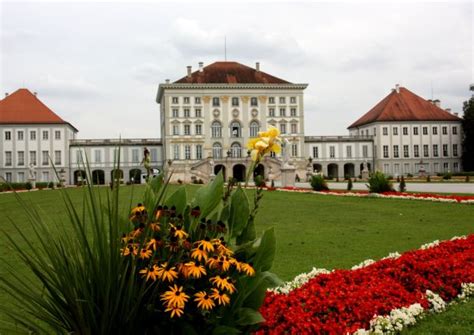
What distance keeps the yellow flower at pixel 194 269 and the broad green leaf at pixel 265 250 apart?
0.55m

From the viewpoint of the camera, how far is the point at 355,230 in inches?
400

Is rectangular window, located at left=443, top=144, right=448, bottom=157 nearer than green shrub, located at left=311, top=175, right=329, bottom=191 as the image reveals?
No

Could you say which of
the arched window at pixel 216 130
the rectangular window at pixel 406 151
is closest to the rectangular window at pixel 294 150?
the arched window at pixel 216 130

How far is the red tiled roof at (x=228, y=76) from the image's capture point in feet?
186

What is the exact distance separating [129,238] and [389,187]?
18.1 m

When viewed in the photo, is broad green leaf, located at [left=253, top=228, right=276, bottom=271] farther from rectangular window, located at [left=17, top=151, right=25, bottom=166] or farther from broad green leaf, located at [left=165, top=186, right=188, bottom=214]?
rectangular window, located at [left=17, top=151, right=25, bottom=166]

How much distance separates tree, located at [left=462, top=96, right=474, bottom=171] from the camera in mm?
56750

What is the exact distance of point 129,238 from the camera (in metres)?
2.64

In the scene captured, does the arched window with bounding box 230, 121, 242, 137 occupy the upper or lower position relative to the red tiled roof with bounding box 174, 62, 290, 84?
lower

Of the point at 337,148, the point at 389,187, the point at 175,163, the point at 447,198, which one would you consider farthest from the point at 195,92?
the point at 447,198

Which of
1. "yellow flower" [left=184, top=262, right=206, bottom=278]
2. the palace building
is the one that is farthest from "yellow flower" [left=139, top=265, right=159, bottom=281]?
the palace building

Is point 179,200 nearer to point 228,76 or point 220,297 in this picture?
point 220,297

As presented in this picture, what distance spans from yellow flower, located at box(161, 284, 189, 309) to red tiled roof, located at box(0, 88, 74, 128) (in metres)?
57.8

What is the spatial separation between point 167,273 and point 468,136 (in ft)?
202
